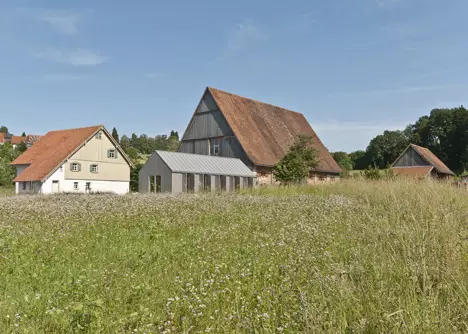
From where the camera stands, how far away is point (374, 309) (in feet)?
12.2

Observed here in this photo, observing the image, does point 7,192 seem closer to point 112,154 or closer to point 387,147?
point 112,154

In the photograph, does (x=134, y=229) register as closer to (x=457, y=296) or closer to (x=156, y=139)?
(x=457, y=296)

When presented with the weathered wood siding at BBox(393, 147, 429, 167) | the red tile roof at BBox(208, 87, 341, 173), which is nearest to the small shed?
the red tile roof at BBox(208, 87, 341, 173)

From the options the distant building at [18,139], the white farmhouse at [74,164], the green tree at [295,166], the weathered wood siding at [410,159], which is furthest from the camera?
the distant building at [18,139]

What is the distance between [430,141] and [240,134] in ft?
209

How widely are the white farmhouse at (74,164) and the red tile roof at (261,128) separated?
53.9 ft

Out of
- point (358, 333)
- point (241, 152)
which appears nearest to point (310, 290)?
point (358, 333)

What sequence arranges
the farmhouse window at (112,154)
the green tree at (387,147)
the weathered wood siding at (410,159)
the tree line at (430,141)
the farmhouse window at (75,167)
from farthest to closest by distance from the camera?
1. the green tree at (387,147)
2. the tree line at (430,141)
3. the weathered wood siding at (410,159)
4. the farmhouse window at (112,154)
5. the farmhouse window at (75,167)

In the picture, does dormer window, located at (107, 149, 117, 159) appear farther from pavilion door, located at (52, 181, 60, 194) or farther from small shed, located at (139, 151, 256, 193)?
small shed, located at (139, 151, 256, 193)

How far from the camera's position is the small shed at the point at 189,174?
1225 inches

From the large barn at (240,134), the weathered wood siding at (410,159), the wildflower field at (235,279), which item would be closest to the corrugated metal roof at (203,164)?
the large barn at (240,134)

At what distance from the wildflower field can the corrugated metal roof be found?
2200 centimetres

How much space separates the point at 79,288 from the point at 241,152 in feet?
108

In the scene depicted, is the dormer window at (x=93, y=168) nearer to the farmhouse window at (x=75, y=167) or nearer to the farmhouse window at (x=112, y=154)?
the farmhouse window at (x=75, y=167)
